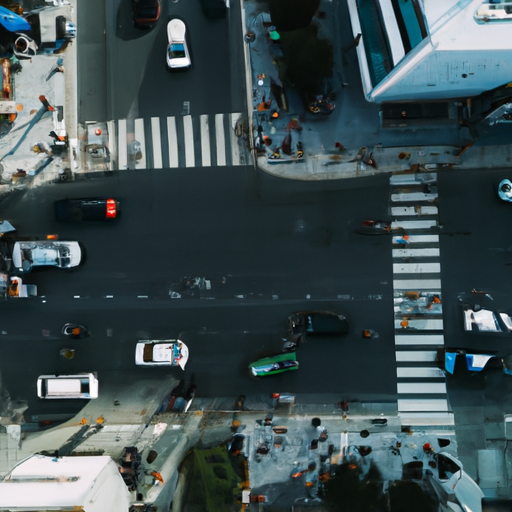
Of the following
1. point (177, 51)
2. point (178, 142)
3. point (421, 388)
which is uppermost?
point (177, 51)

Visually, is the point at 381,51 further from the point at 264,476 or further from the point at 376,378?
the point at 264,476

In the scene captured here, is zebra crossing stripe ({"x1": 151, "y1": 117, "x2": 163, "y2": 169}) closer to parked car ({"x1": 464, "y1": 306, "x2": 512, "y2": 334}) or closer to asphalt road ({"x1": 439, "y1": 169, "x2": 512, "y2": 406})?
asphalt road ({"x1": 439, "y1": 169, "x2": 512, "y2": 406})

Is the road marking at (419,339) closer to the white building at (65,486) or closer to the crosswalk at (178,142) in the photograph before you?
the crosswalk at (178,142)

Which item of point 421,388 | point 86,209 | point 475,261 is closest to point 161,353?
point 86,209

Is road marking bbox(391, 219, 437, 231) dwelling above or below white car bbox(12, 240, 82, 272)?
above

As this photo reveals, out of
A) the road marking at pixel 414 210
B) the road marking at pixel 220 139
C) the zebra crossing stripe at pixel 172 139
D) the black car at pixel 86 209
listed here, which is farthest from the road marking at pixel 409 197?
the black car at pixel 86 209

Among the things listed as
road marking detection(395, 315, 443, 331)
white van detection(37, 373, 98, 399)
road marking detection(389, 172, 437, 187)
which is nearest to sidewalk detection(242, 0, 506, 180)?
road marking detection(389, 172, 437, 187)

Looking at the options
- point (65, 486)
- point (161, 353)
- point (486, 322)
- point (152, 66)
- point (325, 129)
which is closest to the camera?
point (65, 486)

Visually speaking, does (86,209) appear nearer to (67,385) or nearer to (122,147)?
(122,147)
